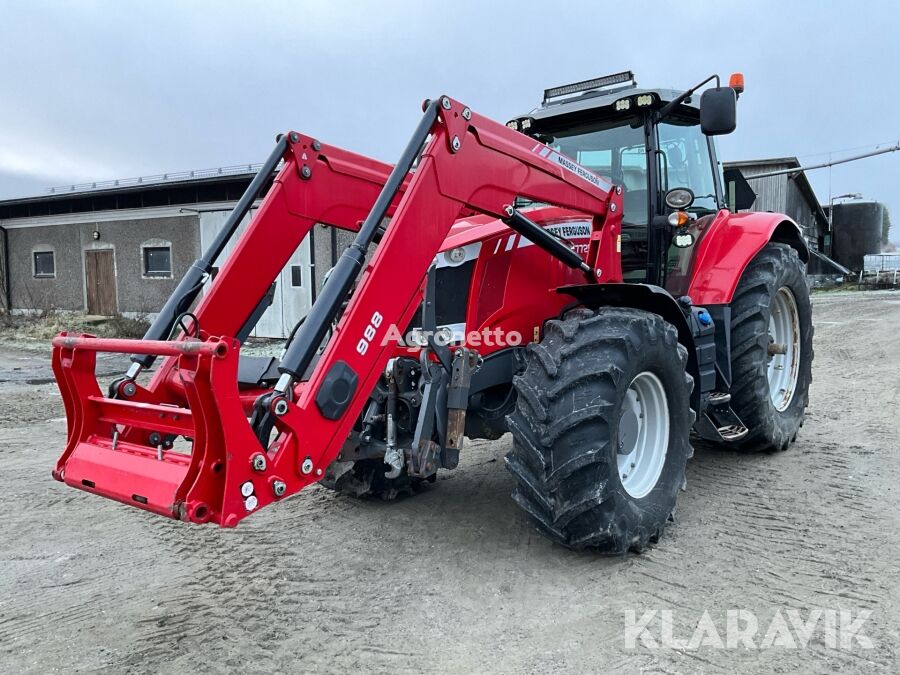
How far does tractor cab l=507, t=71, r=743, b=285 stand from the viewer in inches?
172

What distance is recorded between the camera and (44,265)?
62.7 ft

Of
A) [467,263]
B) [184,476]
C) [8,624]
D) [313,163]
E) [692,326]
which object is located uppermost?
[313,163]

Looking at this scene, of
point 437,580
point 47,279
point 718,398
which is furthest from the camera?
point 47,279

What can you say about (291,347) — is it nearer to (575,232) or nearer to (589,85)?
(575,232)

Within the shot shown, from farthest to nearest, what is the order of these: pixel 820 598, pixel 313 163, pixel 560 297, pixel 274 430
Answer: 1. pixel 560 297
2. pixel 313 163
3. pixel 820 598
4. pixel 274 430

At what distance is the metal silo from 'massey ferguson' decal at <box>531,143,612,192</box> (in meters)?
14.8

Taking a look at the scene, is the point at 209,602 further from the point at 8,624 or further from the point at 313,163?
the point at 313,163

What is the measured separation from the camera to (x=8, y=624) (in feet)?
9.61

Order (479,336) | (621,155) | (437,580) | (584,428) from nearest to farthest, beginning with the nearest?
(584,428)
(437,580)
(479,336)
(621,155)

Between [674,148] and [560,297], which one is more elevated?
[674,148]

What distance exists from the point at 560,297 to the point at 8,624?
3.12m

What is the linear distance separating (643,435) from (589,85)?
2.46 meters

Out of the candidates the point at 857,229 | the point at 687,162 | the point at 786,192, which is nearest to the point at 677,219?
the point at 687,162

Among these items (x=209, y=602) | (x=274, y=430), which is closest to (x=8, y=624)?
(x=209, y=602)
